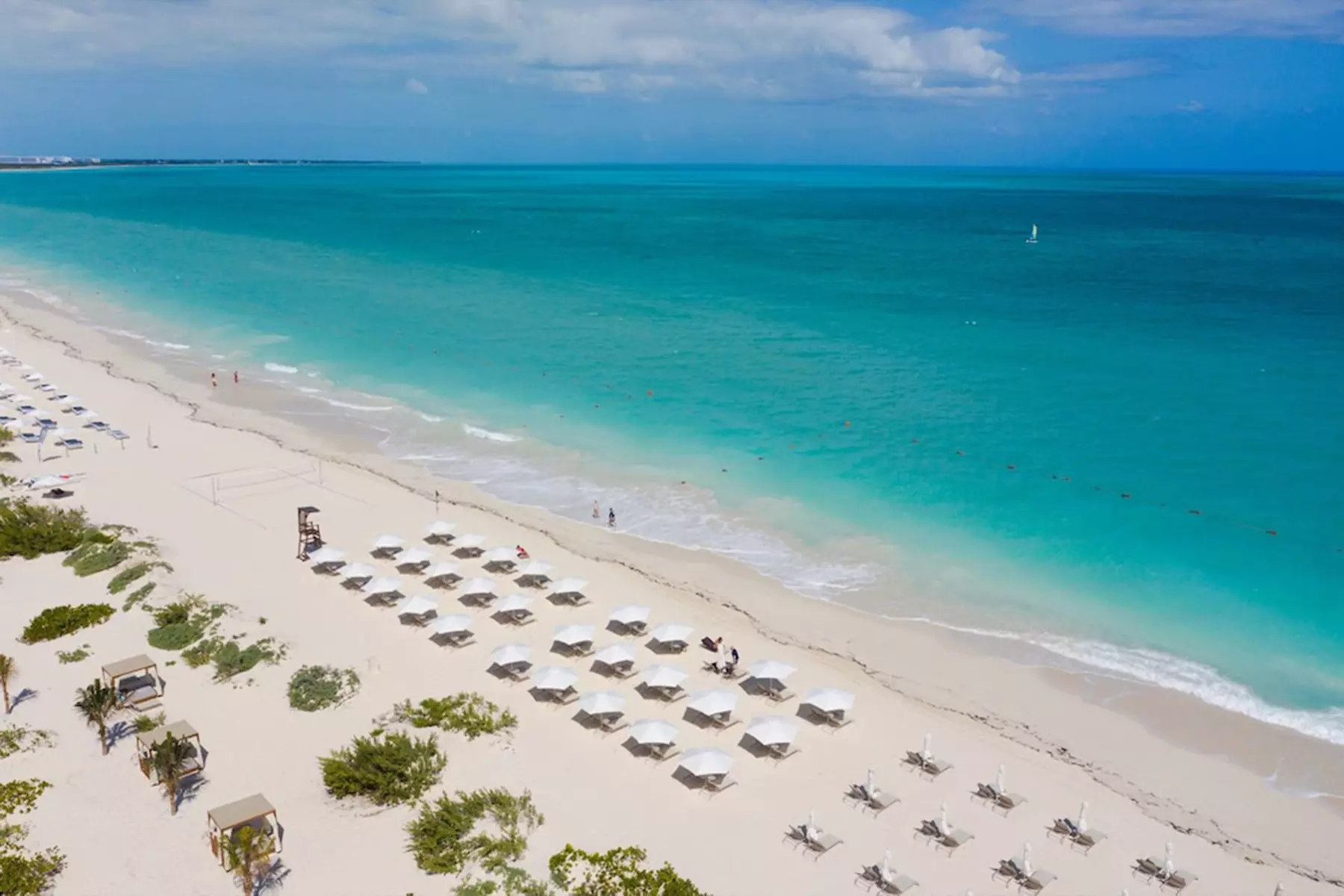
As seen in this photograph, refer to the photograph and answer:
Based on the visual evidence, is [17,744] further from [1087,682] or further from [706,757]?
[1087,682]

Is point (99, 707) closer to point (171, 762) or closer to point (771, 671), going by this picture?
point (171, 762)

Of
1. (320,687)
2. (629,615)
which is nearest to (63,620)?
(320,687)

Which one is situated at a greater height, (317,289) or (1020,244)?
(1020,244)

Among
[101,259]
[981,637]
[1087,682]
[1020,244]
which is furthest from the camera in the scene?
[1020,244]

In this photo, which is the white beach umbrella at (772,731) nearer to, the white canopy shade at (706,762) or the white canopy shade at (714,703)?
the white canopy shade at (714,703)

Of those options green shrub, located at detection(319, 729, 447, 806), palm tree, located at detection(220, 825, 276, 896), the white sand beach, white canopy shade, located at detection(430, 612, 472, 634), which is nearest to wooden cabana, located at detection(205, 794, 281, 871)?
palm tree, located at detection(220, 825, 276, 896)

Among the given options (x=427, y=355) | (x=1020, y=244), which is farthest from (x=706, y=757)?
(x=1020, y=244)
